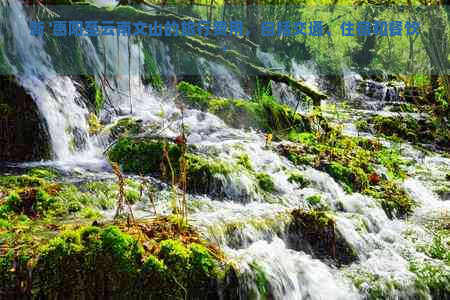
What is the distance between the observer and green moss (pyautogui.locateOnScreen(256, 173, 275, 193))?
6.98m

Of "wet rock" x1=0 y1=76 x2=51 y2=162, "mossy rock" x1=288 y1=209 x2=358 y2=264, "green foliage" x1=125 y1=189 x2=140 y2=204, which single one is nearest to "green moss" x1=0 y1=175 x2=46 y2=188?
"green foliage" x1=125 y1=189 x2=140 y2=204

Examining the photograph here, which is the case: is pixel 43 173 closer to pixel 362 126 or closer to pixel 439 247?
pixel 439 247

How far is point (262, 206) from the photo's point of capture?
629 cm

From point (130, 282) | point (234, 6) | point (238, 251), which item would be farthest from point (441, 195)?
point (234, 6)

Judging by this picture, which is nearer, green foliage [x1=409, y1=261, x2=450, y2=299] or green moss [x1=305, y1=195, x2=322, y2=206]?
green foliage [x1=409, y1=261, x2=450, y2=299]

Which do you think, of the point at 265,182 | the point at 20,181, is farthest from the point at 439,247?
the point at 20,181

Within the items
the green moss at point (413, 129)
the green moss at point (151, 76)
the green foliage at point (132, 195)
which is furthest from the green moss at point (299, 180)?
the green moss at point (413, 129)

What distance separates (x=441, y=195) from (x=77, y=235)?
728 cm

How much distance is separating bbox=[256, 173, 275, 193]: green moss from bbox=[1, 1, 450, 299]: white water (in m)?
0.12

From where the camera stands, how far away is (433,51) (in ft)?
21.0

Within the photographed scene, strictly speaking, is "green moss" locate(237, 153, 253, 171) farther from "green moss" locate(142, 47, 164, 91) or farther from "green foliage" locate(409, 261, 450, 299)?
"green moss" locate(142, 47, 164, 91)

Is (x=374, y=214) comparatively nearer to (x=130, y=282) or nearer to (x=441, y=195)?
(x=441, y=195)

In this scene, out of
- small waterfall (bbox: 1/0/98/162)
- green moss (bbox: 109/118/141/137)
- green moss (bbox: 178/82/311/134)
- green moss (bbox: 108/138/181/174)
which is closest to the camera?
green moss (bbox: 108/138/181/174)

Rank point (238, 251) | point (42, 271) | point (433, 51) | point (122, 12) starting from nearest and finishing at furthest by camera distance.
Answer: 1. point (42, 271)
2. point (238, 251)
3. point (122, 12)
4. point (433, 51)
